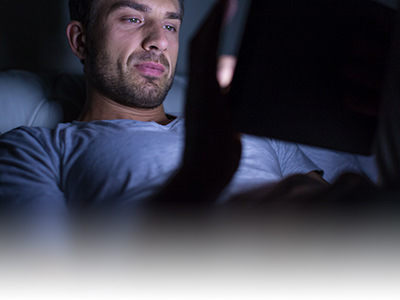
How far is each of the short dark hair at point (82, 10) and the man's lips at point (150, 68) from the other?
245 millimetres

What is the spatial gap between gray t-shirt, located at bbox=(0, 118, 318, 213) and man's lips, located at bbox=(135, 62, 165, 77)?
0.21 meters

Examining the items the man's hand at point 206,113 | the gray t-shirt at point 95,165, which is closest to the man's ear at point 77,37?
the gray t-shirt at point 95,165

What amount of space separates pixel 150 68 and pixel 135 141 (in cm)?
33

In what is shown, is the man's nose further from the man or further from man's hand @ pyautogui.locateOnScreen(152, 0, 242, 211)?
man's hand @ pyautogui.locateOnScreen(152, 0, 242, 211)

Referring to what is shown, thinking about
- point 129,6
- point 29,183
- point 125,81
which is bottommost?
point 29,183

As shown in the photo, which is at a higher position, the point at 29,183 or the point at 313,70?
the point at 313,70

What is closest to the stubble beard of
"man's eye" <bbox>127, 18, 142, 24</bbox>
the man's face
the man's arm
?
the man's face

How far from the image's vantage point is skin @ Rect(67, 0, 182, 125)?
965 mm

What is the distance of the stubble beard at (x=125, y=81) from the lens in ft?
3.16

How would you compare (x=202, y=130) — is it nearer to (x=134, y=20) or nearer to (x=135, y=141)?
(x=135, y=141)

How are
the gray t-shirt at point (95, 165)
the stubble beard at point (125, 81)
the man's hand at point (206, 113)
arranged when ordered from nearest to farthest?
the man's hand at point (206, 113), the gray t-shirt at point (95, 165), the stubble beard at point (125, 81)

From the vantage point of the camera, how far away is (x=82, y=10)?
3.46 ft

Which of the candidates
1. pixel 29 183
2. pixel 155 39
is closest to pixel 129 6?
pixel 155 39

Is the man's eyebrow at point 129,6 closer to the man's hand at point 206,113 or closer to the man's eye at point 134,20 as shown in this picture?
the man's eye at point 134,20
